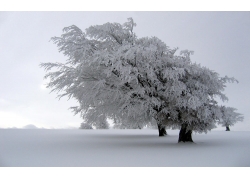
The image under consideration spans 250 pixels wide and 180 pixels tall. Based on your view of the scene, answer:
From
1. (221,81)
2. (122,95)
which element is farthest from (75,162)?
(221,81)

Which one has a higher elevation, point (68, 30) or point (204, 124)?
point (68, 30)

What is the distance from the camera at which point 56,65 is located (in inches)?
554

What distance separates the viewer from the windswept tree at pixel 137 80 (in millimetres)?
12594

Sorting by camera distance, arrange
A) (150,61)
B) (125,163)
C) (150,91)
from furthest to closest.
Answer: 1. (150,91)
2. (150,61)
3. (125,163)

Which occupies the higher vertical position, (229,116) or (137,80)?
(137,80)

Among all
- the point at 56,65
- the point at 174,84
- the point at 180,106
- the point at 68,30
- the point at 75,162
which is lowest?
the point at 75,162

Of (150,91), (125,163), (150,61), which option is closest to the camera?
(125,163)

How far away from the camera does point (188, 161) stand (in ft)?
27.3

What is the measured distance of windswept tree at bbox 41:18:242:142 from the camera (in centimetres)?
1259

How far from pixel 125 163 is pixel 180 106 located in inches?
246

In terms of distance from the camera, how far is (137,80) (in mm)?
12406

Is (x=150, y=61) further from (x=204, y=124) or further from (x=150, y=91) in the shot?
(x=204, y=124)

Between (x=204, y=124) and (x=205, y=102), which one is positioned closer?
(x=205, y=102)

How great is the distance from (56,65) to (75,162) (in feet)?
24.9
